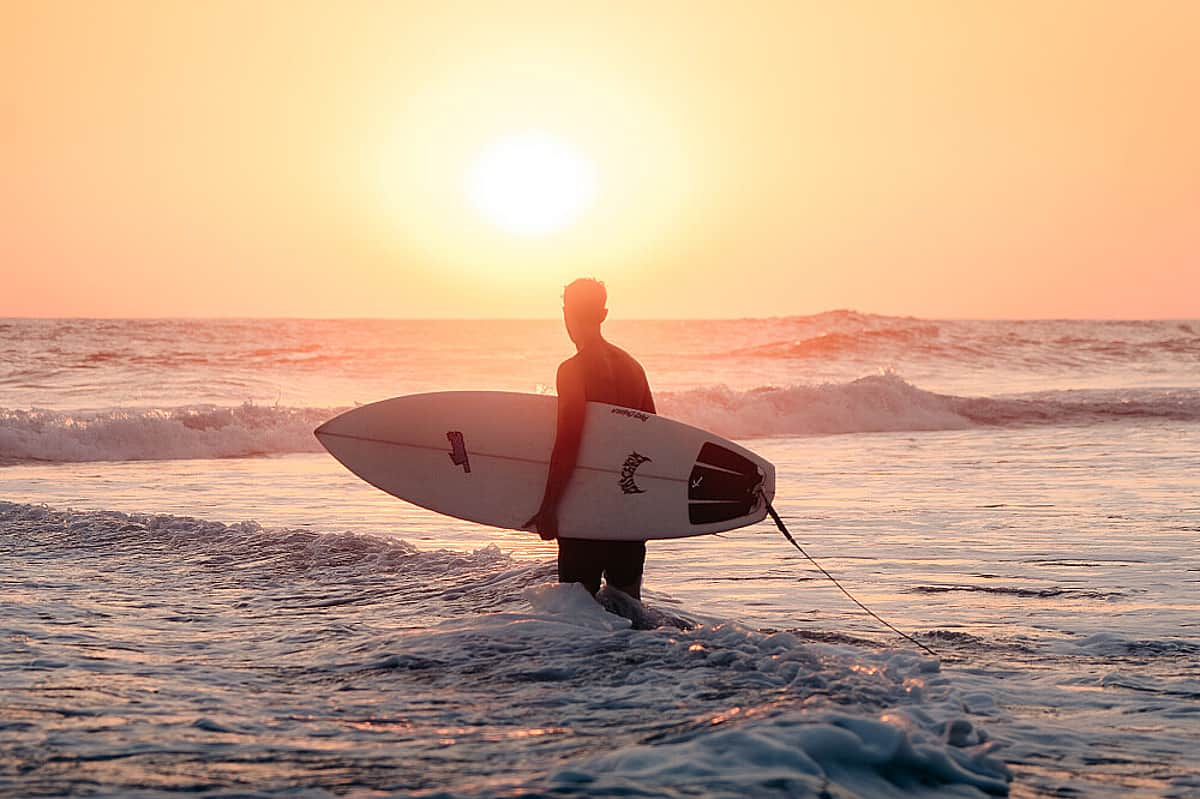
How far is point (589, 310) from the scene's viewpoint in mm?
4895

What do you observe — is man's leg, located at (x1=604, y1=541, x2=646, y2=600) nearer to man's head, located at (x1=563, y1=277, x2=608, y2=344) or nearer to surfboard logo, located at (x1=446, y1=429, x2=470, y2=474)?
man's head, located at (x1=563, y1=277, x2=608, y2=344)

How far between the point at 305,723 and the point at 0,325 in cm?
3318

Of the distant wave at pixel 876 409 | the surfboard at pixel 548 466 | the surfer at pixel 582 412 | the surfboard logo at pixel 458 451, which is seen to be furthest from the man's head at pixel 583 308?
the distant wave at pixel 876 409

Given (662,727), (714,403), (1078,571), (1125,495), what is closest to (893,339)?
(714,403)

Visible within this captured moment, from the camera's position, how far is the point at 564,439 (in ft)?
16.2

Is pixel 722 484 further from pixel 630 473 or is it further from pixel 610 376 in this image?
pixel 610 376

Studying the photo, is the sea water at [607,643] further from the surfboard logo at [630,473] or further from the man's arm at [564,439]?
the surfboard logo at [630,473]

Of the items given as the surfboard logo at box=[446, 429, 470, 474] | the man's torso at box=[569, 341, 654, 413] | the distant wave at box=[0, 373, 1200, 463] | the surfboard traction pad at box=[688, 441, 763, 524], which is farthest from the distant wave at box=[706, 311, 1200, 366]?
the man's torso at box=[569, 341, 654, 413]

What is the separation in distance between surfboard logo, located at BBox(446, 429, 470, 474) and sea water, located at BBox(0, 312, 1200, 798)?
0.64 metres

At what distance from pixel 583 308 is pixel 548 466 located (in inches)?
41.6

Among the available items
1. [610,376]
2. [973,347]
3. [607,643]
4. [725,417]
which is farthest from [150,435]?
[973,347]

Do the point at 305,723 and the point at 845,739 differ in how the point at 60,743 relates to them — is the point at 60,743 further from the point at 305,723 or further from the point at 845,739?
the point at 845,739

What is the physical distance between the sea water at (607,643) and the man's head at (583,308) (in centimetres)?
112

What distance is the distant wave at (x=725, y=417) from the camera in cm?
1505
